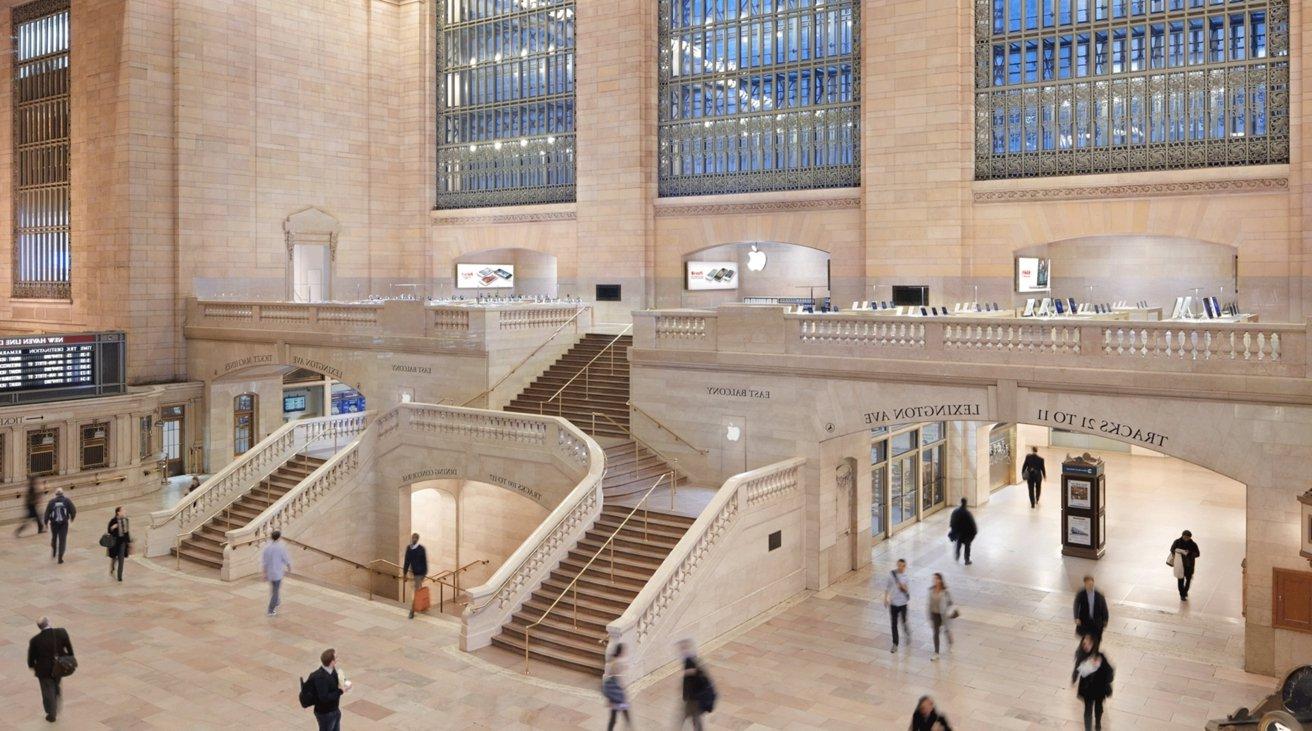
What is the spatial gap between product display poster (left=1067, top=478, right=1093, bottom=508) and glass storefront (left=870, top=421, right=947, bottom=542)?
2.67 m

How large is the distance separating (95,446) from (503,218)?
11.8 metres

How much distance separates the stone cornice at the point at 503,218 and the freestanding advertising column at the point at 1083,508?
14.4 metres

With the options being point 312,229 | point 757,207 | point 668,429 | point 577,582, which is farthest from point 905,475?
point 312,229

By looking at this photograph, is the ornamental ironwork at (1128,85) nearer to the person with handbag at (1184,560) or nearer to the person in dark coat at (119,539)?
the person with handbag at (1184,560)

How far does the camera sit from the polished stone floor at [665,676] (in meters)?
12.0

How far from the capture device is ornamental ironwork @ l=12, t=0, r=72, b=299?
92.2 ft

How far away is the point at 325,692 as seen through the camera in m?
10.1

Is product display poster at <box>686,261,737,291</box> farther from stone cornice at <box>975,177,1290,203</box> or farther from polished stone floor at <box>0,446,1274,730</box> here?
polished stone floor at <box>0,446,1274,730</box>

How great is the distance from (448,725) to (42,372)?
53.1 feet

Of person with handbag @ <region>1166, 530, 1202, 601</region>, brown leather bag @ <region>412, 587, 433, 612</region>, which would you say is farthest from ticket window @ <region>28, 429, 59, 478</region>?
person with handbag @ <region>1166, 530, 1202, 601</region>

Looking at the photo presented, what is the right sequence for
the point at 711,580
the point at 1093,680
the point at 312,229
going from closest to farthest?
1. the point at 1093,680
2. the point at 711,580
3. the point at 312,229

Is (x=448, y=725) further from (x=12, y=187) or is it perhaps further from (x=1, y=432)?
(x=12, y=187)

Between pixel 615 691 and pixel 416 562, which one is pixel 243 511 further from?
pixel 615 691

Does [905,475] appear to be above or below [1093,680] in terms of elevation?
above
